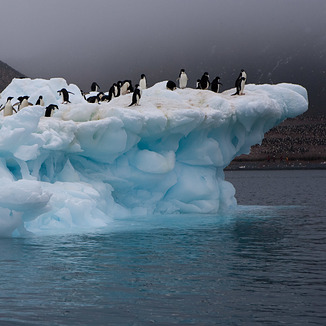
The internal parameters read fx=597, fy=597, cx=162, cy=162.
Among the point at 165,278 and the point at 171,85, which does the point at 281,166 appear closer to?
the point at 171,85

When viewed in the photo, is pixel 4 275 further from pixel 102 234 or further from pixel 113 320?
pixel 102 234

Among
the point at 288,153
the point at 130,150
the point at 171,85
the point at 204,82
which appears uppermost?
the point at 204,82

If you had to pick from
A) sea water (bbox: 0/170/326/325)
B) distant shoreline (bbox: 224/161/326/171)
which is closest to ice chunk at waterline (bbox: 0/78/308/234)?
sea water (bbox: 0/170/326/325)

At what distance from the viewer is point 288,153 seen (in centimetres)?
15338

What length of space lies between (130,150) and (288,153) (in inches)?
5334

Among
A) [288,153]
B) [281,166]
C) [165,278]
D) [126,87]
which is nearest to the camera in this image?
[165,278]

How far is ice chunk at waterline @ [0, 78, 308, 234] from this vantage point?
17641 millimetres

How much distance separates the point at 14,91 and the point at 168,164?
30.2ft

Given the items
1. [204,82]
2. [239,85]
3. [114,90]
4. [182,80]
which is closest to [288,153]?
[204,82]

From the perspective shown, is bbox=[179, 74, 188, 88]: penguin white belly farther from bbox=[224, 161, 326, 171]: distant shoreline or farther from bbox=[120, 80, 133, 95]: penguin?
bbox=[224, 161, 326, 171]: distant shoreline

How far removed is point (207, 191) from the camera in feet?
76.2

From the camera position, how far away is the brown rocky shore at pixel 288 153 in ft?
495

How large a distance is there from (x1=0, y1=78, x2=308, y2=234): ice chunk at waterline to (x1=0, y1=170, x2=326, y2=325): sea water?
1791 mm

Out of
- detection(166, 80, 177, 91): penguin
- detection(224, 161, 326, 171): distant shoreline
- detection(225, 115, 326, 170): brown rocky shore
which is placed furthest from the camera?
detection(225, 115, 326, 170): brown rocky shore
